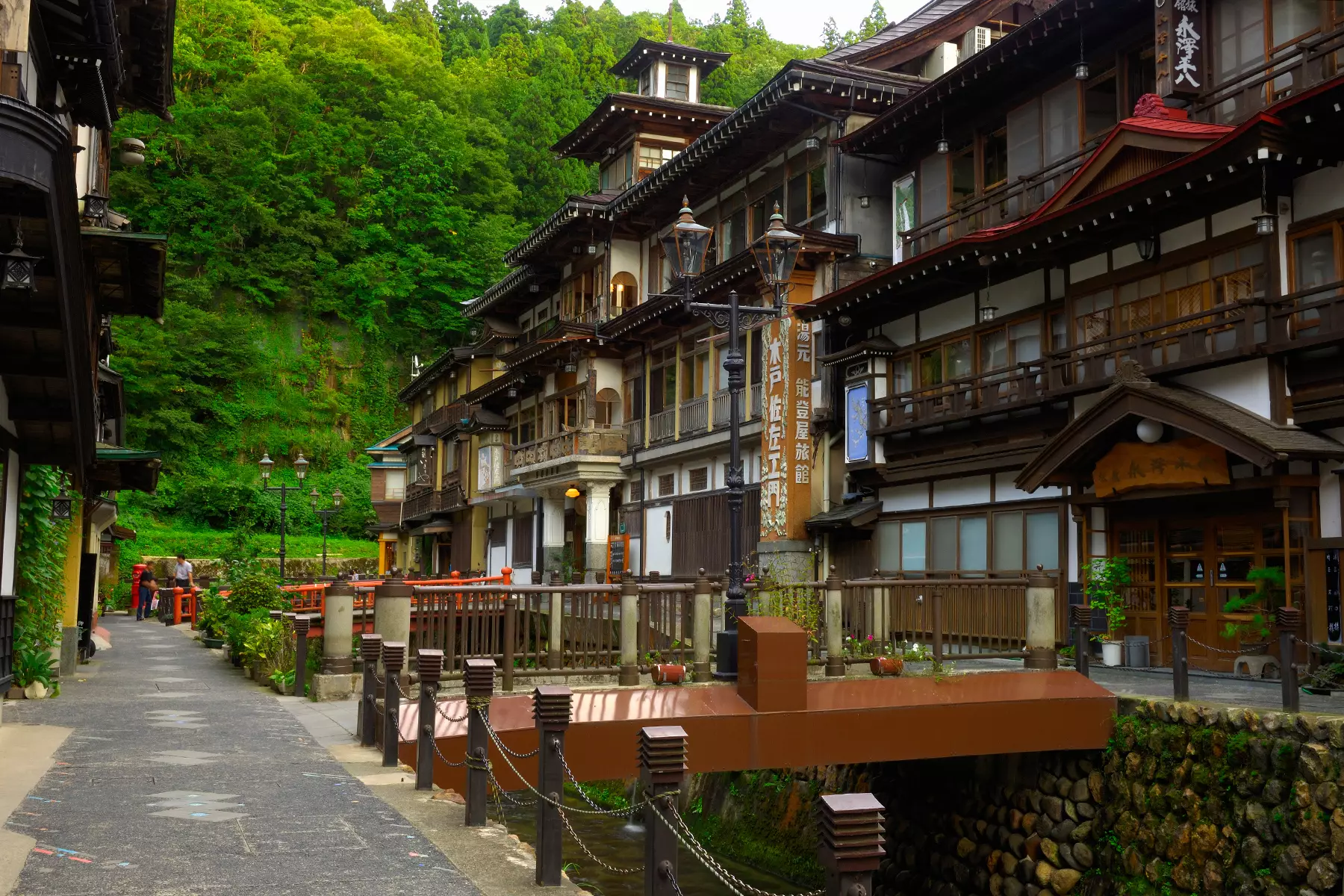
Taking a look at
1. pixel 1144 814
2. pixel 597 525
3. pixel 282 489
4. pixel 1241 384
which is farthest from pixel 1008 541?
pixel 282 489

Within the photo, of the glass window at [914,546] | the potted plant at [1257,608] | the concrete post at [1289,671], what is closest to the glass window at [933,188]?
the glass window at [914,546]

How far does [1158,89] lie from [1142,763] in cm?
1044

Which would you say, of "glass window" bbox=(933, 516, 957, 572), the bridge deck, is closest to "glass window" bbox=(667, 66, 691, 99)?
"glass window" bbox=(933, 516, 957, 572)

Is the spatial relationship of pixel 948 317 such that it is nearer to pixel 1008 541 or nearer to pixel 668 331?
pixel 1008 541

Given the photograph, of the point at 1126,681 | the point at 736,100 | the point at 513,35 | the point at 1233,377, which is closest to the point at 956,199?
the point at 1233,377

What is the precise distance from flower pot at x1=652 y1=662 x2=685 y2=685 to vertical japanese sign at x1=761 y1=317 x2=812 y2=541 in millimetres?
12316

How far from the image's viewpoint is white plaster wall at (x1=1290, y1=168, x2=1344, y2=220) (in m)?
15.5

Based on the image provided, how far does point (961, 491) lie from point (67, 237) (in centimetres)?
1700

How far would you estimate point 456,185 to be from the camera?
70.4m

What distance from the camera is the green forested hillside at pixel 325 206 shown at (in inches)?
2512

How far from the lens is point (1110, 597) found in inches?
736

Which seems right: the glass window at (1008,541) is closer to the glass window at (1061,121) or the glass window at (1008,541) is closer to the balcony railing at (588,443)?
the glass window at (1061,121)

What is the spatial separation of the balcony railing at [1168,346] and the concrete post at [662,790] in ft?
41.0

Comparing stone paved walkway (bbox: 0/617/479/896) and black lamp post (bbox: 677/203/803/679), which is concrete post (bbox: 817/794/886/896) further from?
black lamp post (bbox: 677/203/803/679)
